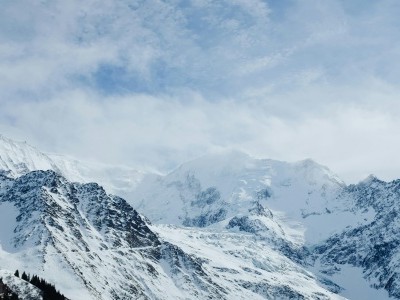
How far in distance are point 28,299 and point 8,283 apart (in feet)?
12.1

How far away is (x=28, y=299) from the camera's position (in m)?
92.3

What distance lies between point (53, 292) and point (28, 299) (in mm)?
5982

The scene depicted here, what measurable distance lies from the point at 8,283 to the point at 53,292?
8.06 metres

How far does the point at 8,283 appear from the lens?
92188mm

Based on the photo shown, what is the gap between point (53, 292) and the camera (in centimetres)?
9781
